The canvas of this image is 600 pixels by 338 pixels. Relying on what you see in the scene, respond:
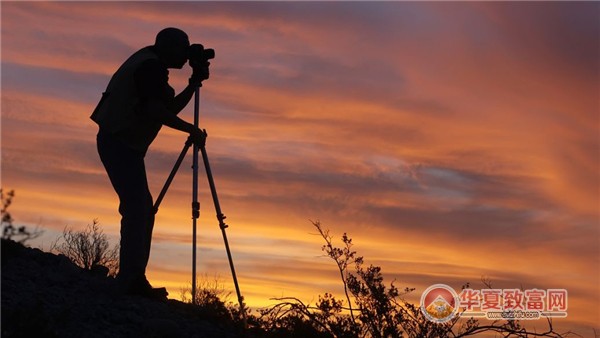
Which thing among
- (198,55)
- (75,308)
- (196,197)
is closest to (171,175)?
(196,197)

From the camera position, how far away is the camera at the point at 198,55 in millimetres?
9430

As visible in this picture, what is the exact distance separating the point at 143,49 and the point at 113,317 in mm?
2949

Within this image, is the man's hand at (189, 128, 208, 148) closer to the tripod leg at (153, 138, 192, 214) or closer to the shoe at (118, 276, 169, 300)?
the tripod leg at (153, 138, 192, 214)

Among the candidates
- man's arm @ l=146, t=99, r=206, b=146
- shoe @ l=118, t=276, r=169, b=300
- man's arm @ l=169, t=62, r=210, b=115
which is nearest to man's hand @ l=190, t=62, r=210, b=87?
man's arm @ l=169, t=62, r=210, b=115

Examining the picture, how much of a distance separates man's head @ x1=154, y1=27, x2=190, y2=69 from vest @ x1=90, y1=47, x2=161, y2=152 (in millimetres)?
137

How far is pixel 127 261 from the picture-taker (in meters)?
8.84

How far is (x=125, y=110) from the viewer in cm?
884

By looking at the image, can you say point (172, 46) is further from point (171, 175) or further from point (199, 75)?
point (171, 175)

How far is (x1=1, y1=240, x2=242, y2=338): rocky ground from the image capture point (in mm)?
7581

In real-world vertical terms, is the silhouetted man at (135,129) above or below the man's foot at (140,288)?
above

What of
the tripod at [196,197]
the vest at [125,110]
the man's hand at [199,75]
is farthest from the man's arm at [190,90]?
the vest at [125,110]

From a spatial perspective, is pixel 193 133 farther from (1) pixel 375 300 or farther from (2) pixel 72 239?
(2) pixel 72 239

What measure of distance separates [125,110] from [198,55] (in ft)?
3.74

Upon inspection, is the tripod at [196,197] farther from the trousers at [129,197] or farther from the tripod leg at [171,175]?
the trousers at [129,197]
